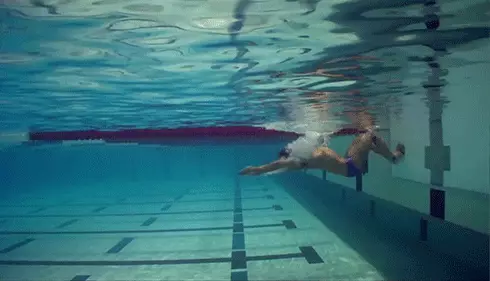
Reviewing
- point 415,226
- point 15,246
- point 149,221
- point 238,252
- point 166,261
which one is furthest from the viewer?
point 149,221

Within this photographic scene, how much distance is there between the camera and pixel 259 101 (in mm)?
11414

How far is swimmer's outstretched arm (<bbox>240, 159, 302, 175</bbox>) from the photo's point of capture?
709 centimetres

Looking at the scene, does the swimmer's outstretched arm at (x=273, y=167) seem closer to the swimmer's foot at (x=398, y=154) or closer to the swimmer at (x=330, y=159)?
the swimmer at (x=330, y=159)

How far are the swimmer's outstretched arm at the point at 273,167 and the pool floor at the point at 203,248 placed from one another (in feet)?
9.55

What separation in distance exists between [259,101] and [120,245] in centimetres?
731

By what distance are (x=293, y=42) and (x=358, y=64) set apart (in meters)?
2.07

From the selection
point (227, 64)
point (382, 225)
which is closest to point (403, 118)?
point (382, 225)

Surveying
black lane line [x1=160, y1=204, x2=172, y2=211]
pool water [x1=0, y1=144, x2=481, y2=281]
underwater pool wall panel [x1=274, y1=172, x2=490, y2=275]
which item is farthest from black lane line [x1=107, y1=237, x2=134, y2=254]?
underwater pool wall panel [x1=274, y1=172, x2=490, y2=275]

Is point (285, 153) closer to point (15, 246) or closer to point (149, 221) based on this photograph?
point (149, 221)

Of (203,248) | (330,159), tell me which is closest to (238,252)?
(203,248)

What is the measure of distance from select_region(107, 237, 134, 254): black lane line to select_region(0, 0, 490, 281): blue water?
11cm

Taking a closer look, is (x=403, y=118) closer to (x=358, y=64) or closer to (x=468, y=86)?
(x=468, y=86)

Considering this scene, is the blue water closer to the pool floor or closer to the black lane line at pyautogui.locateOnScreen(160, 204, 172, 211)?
the pool floor

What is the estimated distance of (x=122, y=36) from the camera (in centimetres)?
569
